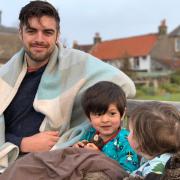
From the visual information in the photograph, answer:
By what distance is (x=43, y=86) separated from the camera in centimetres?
331

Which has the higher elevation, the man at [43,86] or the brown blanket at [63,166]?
the man at [43,86]

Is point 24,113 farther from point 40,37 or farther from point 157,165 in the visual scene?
point 157,165

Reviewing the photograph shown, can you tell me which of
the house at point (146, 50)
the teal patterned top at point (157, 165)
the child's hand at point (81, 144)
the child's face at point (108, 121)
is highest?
the child's face at point (108, 121)

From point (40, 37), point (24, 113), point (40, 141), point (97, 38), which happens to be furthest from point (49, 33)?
point (97, 38)

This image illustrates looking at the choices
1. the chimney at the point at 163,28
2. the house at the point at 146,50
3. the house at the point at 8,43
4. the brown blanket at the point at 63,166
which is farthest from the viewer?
the chimney at the point at 163,28

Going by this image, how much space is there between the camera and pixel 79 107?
3281 mm

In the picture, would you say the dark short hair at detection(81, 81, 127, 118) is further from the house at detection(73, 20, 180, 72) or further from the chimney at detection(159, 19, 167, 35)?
the chimney at detection(159, 19, 167, 35)

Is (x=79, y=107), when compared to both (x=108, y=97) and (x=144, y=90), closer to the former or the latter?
(x=108, y=97)

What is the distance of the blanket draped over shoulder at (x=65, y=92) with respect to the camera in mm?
3184

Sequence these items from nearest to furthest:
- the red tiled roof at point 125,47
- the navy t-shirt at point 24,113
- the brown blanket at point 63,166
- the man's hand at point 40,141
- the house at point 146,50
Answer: the brown blanket at point 63,166 → the man's hand at point 40,141 → the navy t-shirt at point 24,113 → the house at point 146,50 → the red tiled roof at point 125,47

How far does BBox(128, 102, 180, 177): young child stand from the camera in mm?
2244

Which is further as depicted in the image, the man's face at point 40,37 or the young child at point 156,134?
the man's face at point 40,37

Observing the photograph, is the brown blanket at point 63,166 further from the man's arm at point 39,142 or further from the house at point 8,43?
the house at point 8,43

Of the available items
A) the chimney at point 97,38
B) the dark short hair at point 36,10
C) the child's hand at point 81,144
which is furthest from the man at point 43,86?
the chimney at point 97,38
